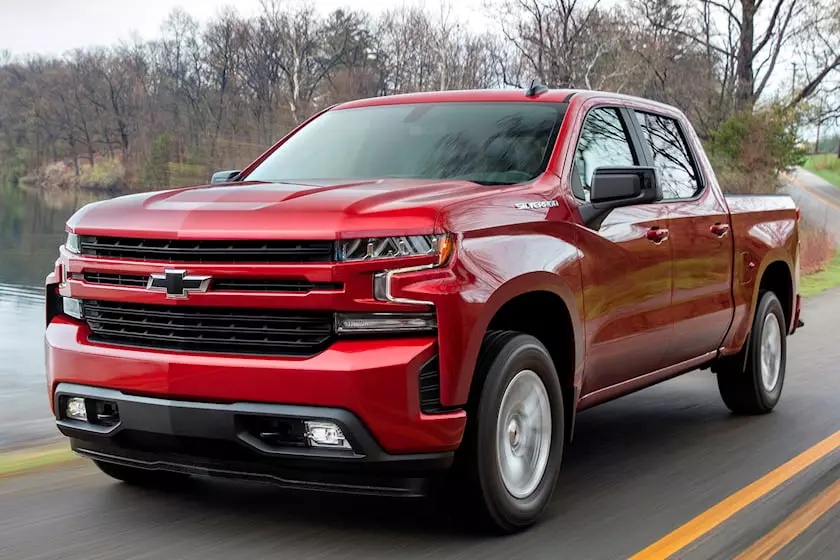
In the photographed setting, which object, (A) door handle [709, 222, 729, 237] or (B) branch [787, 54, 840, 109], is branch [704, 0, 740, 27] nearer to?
(B) branch [787, 54, 840, 109]

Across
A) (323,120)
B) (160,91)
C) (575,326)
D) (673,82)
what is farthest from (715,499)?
(160,91)

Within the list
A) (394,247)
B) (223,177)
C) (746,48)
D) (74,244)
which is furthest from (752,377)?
(746,48)

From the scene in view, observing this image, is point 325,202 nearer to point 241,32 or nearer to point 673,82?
point 673,82

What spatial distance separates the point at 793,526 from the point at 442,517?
1.46m

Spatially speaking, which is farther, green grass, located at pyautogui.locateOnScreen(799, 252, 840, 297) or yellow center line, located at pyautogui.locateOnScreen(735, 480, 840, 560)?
green grass, located at pyautogui.locateOnScreen(799, 252, 840, 297)

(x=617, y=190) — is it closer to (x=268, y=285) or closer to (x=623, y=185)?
(x=623, y=185)

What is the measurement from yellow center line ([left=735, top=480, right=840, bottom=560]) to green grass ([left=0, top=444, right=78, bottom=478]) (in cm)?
346

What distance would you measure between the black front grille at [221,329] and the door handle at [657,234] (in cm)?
223

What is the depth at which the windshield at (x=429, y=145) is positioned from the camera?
517 centimetres

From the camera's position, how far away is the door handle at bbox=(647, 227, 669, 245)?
5605 mm

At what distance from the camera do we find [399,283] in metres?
3.93

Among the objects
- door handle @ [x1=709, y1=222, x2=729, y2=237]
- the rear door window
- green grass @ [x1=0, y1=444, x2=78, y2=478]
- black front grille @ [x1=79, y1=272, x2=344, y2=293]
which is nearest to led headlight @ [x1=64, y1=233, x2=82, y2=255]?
black front grille @ [x1=79, y1=272, x2=344, y2=293]

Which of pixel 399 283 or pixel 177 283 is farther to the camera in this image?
pixel 177 283

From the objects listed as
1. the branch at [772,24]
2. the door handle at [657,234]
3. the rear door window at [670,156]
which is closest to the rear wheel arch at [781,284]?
the rear door window at [670,156]
